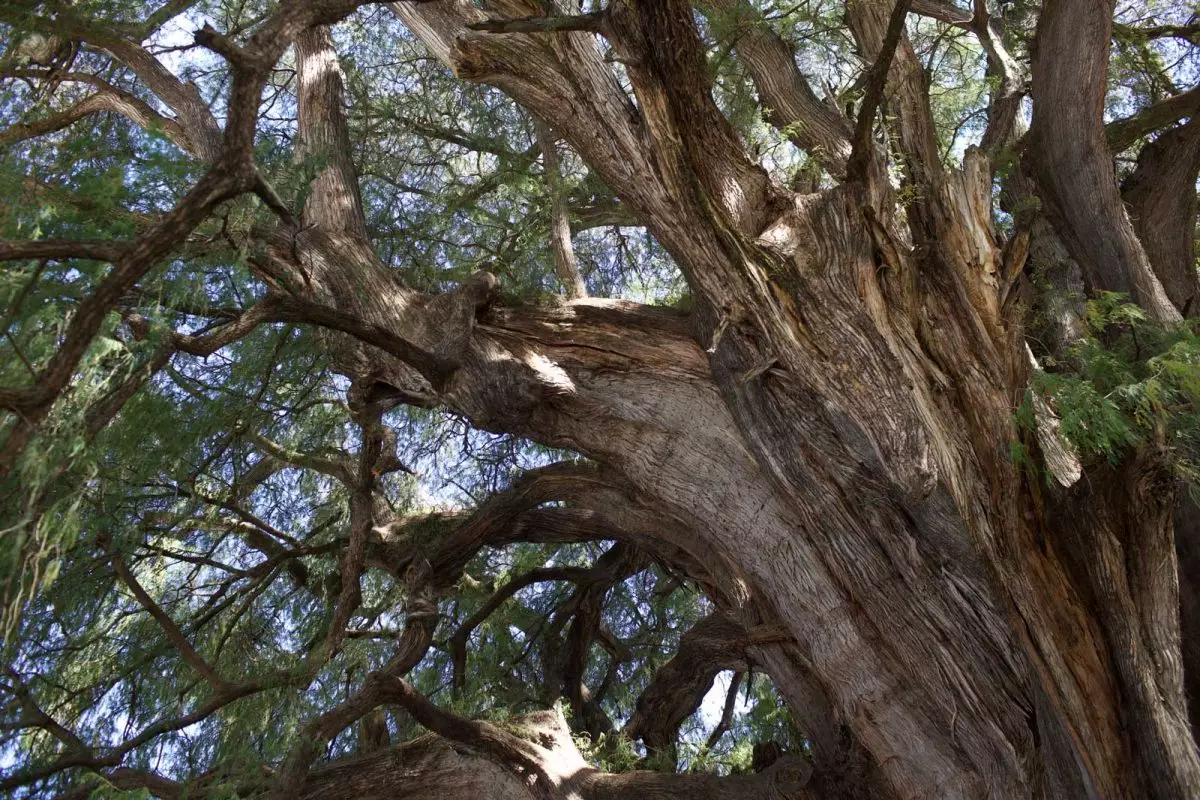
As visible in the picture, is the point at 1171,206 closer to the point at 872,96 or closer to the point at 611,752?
the point at 872,96

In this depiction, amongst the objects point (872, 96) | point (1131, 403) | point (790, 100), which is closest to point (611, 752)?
point (1131, 403)

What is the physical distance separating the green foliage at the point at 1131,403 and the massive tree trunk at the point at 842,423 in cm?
14

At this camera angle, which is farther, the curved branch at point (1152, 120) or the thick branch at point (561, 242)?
the curved branch at point (1152, 120)

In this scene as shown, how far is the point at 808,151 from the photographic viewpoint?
19.0 feet

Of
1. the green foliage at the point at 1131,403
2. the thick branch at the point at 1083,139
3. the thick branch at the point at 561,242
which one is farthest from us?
the thick branch at the point at 1083,139

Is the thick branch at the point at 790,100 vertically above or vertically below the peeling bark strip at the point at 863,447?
above

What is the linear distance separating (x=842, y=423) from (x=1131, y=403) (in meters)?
0.99

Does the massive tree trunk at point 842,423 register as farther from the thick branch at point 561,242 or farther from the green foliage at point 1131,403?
the thick branch at point 561,242

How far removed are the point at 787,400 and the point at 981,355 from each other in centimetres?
85

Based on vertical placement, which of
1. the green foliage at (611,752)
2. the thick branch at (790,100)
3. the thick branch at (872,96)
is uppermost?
the thick branch at (790,100)

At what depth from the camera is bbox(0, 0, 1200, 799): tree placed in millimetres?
3648

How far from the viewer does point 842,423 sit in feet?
13.4

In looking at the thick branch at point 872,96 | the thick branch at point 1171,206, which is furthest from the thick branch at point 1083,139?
the thick branch at point 872,96

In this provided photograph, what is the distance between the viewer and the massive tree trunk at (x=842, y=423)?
3.82 m
